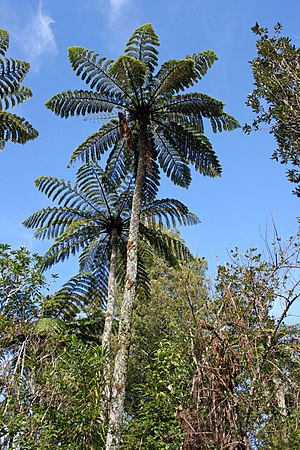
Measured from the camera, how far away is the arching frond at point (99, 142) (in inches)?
443

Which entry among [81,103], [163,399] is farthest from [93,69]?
[163,399]

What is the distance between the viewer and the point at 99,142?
37.9 ft

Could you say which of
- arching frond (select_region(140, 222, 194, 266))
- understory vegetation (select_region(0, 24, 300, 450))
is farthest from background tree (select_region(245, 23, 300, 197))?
arching frond (select_region(140, 222, 194, 266))

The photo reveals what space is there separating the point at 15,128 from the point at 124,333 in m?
5.82

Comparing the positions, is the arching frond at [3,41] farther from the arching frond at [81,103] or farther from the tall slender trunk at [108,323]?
the tall slender trunk at [108,323]

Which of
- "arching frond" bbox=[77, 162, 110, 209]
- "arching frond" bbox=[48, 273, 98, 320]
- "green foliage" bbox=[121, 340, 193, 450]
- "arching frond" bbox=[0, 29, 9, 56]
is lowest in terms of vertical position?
"green foliage" bbox=[121, 340, 193, 450]

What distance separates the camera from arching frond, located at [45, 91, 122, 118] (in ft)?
34.1

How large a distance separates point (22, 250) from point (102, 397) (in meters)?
3.00

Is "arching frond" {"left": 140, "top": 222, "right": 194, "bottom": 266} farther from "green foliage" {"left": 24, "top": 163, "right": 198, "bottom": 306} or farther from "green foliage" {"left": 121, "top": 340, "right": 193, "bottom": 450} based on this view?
"green foliage" {"left": 121, "top": 340, "right": 193, "bottom": 450}

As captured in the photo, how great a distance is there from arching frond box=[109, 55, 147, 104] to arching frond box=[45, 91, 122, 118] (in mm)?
616

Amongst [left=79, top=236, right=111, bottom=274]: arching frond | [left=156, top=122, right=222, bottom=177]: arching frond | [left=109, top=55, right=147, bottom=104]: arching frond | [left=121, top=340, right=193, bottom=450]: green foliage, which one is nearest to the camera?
[left=121, top=340, right=193, bottom=450]: green foliage

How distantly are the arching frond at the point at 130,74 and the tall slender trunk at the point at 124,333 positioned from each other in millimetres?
773

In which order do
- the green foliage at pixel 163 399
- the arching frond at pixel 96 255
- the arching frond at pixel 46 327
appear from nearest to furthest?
the green foliage at pixel 163 399
the arching frond at pixel 46 327
the arching frond at pixel 96 255

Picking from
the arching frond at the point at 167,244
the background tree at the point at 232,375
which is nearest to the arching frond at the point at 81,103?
the arching frond at the point at 167,244
